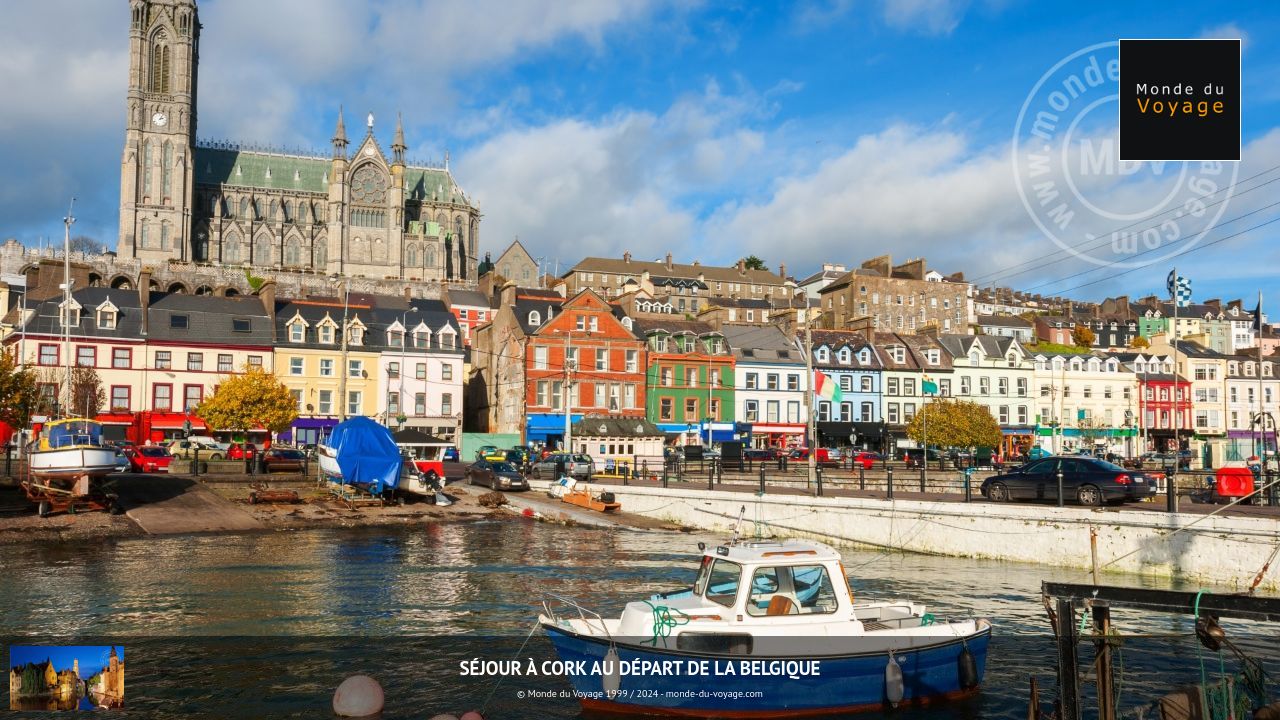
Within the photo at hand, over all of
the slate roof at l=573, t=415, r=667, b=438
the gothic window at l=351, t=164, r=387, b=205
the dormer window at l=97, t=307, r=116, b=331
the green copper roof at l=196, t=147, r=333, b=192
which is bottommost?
the slate roof at l=573, t=415, r=667, b=438

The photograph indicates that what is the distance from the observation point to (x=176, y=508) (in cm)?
3928

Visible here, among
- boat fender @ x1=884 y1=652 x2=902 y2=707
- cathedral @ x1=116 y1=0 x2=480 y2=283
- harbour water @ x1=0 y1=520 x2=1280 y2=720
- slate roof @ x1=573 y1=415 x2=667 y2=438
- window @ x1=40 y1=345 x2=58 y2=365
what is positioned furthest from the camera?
cathedral @ x1=116 y1=0 x2=480 y2=283

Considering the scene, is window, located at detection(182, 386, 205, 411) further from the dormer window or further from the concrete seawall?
the concrete seawall

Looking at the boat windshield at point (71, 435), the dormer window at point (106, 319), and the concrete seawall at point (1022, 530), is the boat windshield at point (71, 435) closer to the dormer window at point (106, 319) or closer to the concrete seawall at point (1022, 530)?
the concrete seawall at point (1022, 530)

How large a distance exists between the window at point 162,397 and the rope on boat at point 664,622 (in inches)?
2542

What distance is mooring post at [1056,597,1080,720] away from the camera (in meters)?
11.0

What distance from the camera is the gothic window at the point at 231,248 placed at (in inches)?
5723

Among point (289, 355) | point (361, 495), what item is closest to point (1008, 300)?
point (289, 355)

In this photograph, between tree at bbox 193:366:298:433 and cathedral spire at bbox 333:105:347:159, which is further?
cathedral spire at bbox 333:105:347:159

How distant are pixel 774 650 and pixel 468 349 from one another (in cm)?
7717

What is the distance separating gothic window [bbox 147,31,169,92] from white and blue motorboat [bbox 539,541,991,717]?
154 meters

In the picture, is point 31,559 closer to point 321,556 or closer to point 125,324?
point 321,556

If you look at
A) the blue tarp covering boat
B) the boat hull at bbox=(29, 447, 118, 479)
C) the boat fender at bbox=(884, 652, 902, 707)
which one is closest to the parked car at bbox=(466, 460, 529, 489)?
the blue tarp covering boat

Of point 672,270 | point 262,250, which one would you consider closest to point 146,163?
point 262,250
